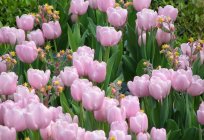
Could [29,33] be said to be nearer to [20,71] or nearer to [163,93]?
[20,71]

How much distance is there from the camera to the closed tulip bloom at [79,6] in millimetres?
3924

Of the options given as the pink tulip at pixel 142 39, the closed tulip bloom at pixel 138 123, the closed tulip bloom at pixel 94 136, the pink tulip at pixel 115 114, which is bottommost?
the pink tulip at pixel 142 39

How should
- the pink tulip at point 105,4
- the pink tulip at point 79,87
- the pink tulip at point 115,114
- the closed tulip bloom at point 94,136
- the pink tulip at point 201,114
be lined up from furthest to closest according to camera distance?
the pink tulip at point 105,4
the pink tulip at point 201,114
the pink tulip at point 79,87
the pink tulip at point 115,114
the closed tulip bloom at point 94,136

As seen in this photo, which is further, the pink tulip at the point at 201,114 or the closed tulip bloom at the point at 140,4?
the closed tulip bloom at the point at 140,4

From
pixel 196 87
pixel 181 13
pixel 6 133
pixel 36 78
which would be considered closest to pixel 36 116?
pixel 6 133

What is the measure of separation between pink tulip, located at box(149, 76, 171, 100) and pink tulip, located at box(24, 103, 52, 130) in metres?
0.63

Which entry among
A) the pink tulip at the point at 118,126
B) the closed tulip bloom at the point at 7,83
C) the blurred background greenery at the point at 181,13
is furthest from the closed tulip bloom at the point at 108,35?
the blurred background greenery at the point at 181,13

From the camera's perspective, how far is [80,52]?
291 centimetres

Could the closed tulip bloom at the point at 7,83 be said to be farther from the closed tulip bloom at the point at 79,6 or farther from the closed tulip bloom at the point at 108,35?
the closed tulip bloom at the point at 79,6

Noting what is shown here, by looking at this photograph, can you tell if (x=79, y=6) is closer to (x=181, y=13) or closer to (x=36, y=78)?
(x=36, y=78)

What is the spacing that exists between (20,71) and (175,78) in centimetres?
112

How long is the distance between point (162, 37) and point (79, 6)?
0.69 metres

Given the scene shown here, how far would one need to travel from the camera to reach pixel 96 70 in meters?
2.70

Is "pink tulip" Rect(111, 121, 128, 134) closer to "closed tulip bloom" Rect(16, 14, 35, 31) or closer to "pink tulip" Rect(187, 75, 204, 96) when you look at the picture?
"pink tulip" Rect(187, 75, 204, 96)
